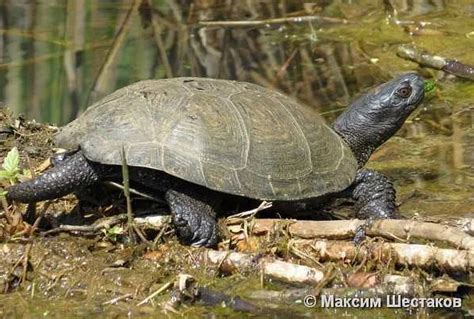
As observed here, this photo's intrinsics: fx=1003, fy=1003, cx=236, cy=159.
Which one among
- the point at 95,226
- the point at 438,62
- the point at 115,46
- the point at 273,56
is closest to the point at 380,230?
the point at 95,226

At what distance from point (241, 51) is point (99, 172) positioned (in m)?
5.64

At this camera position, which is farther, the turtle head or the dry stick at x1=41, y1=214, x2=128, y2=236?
the turtle head

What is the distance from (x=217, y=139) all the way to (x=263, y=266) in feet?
2.27

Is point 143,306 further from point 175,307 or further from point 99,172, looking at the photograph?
point 99,172

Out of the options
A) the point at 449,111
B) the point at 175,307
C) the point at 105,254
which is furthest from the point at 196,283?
the point at 449,111

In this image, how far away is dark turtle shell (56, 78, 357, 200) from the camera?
4.86m

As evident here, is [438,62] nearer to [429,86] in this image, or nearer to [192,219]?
[429,86]

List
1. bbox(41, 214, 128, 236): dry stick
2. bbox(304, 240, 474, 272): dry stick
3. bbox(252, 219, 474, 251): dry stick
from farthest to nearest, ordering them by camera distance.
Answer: bbox(41, 214, 128, 236): dry stick, bbox(252, 219, 474, 251): dry stick, bbox(304, 240, 474, 272): dry stick

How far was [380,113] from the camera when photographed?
5.91 metres

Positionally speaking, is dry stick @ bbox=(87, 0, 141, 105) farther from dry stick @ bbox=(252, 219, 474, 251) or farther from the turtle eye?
dry stick @ bbox=(252, 219, 474, 251)

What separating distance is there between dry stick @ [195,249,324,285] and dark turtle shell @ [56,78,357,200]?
12.8 inches

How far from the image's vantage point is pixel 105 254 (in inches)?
194

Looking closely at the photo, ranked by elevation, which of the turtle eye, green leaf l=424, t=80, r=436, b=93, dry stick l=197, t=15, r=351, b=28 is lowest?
green leaf l=424, t=80, r=436, b=93

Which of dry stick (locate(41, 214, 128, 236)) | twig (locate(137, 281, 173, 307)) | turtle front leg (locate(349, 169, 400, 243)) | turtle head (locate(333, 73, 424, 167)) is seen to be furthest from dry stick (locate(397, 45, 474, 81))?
twig (locate(137, 281, 173, 307))
